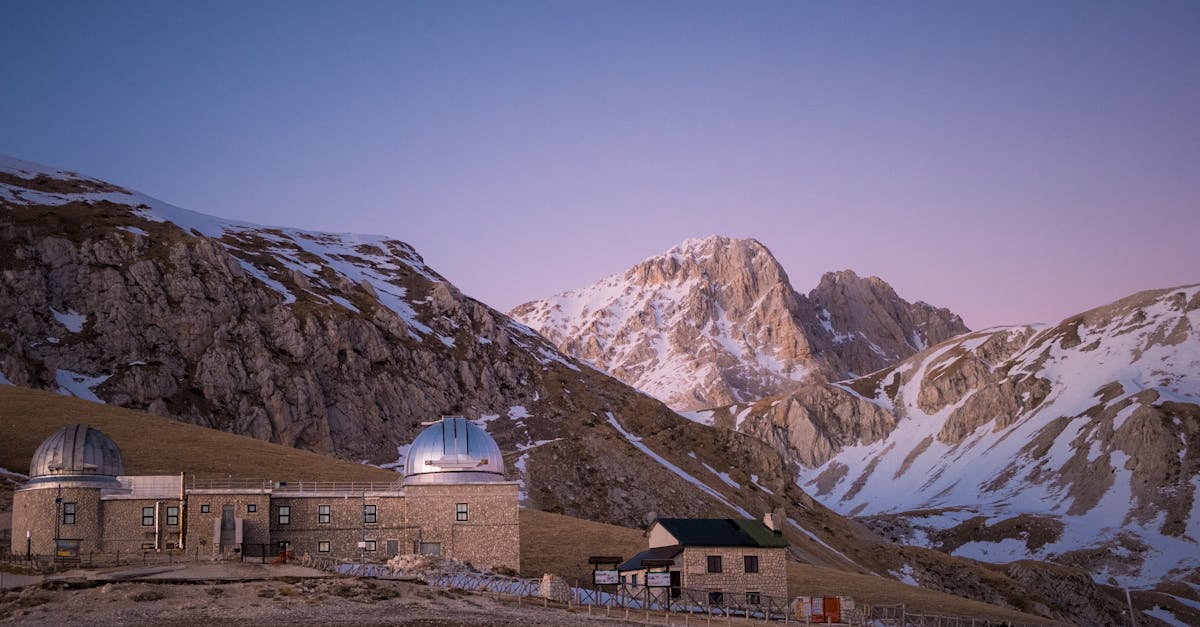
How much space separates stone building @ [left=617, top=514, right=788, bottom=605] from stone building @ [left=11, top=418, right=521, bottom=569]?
10055 millimetres

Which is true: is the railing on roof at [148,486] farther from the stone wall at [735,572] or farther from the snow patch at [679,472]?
the snow patch at [679,472]

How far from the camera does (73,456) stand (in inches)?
2798

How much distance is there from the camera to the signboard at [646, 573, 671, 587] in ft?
211

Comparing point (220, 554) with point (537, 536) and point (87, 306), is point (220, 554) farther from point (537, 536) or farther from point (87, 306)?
point (87, 306)

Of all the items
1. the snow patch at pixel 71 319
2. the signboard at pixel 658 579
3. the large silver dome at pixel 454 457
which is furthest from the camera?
the snow patch at pixel 71 319

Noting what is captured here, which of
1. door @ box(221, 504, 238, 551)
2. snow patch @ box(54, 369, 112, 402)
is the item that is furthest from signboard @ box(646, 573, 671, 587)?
snow patch @ box(54, 369, 112, 402)

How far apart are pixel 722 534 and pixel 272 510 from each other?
2673 cm

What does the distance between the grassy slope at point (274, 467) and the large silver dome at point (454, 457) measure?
8.97 meters

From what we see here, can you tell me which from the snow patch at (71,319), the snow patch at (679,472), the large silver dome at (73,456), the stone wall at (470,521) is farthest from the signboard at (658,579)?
the snow patch at (71,319)

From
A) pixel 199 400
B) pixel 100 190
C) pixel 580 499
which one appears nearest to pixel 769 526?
pixel 580 499

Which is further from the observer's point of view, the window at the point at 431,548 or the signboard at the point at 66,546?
the window at the point at 431,548

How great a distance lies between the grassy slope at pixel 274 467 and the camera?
86.5 m

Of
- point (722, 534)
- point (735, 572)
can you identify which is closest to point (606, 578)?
point (735, 572)

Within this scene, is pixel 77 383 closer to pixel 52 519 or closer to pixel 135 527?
pixel 135 527
